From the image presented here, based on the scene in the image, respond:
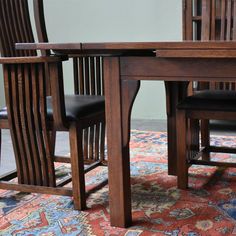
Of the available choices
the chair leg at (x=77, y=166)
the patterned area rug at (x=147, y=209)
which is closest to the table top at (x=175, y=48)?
the chair leg at (x=77, y=166)

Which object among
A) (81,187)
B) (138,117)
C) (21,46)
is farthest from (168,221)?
(138,117)

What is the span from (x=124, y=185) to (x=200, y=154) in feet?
2.98

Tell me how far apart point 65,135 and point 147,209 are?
1730mm

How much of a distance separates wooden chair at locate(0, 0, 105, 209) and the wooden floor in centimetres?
69

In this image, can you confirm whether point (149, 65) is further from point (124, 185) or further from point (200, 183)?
point (200, 183)

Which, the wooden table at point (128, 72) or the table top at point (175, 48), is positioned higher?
the table top at point (175, 48)

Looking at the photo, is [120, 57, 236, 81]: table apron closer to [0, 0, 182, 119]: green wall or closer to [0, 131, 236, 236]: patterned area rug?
[0, 131, 236, 236]: patterned area rug

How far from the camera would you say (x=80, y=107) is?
1.76 m

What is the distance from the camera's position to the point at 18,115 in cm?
176

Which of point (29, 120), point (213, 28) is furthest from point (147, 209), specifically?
point (213, 28)

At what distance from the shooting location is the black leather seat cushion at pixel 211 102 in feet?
6.15

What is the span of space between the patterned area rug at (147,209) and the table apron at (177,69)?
1.93 feet

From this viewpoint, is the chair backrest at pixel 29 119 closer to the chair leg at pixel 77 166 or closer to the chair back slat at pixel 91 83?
the chair leg at pixel 77 166

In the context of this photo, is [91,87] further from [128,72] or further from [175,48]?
[175,48]
